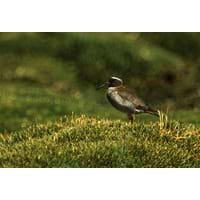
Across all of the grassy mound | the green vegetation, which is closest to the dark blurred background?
the green vegetation

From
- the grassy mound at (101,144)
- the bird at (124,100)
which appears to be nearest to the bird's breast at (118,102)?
the bird at (124,100)

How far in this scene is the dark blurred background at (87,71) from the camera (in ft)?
27.3

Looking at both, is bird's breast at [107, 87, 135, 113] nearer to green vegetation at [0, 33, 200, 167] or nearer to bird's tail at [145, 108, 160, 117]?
green vegetation at [0, 33, 200, 167]

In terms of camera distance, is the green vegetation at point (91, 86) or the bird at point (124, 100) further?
the bird at point (124, 100)

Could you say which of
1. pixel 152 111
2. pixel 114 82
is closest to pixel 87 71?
pixel 114 82

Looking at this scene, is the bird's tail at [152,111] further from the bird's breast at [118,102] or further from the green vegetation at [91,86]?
the bird's breast at [118,102]

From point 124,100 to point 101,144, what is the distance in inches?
26.7

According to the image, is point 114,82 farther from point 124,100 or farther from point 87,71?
point 87,71

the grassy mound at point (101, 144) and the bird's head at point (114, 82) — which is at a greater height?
the bird's head at point (114, 82)

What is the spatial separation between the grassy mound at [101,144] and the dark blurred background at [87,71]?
0.16 m

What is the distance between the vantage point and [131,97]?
831cm

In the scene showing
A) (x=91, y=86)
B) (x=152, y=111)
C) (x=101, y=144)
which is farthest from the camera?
(x=91, y=86)

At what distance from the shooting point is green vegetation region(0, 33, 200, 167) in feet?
26.7

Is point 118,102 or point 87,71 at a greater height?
point 87,71
